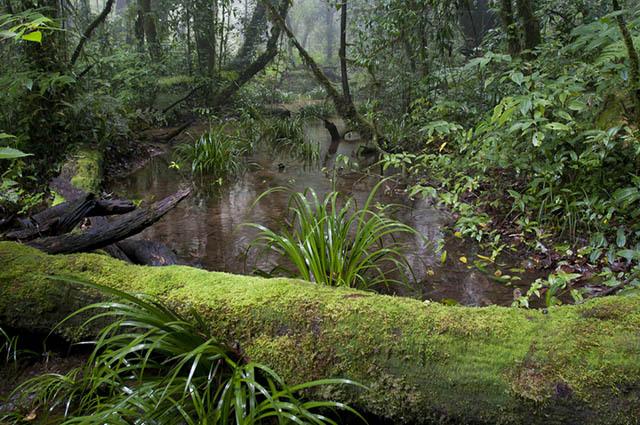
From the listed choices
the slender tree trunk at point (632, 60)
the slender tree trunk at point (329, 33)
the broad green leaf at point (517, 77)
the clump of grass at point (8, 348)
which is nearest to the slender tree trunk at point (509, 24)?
the broad green leaf at point (517, 77)

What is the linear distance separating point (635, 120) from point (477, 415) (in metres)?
2.98

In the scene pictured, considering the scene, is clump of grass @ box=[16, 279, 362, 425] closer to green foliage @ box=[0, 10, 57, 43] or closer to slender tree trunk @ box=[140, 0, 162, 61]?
green foliage @ box=[0, 10, 57, 43]

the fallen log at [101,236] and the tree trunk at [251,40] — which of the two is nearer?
the fallen log at [101,236]

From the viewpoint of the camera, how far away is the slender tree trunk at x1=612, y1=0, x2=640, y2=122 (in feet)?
10.2

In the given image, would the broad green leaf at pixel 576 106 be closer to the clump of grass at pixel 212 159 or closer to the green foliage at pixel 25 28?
the green foliage at pixel 25 28

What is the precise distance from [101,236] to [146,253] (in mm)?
656

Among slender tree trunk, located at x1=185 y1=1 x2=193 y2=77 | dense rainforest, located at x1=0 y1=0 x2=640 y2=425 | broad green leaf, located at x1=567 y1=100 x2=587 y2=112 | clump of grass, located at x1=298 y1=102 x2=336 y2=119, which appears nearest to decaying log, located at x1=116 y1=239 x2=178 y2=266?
dense rainforest, located at x1=0 y1=0 x2=640 y2=425

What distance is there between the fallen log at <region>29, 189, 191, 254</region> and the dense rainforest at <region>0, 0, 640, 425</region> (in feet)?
0.05

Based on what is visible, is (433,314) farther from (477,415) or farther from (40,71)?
(40,71)

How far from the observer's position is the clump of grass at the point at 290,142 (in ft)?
25.9

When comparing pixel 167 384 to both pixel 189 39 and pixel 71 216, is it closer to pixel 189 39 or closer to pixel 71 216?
pixel 71 216

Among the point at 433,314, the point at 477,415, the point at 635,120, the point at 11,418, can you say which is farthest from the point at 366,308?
the point at 635,120

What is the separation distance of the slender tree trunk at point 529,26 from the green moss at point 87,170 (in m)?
4.91

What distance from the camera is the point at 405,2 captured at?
6.93 m
